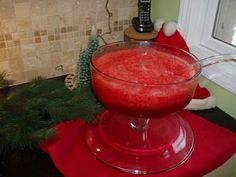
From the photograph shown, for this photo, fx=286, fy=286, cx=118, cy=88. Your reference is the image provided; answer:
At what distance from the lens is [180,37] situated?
98 centimetres

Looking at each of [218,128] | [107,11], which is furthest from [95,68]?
[107,11]

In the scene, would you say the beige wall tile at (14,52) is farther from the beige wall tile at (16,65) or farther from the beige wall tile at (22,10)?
the beige wall tile at (22,10)

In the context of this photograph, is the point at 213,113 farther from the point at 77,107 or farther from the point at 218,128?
the point at 77,107

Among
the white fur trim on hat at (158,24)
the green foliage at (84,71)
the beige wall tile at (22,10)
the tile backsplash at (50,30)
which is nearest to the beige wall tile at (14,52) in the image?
the tile backsplash at (50,30)

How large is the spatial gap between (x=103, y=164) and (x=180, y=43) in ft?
1.68

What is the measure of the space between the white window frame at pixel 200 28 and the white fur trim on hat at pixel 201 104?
0.27 ft

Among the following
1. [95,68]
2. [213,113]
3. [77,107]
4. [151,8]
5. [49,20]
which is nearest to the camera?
[95,68]

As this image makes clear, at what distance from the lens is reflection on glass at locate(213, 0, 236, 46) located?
1.05 m

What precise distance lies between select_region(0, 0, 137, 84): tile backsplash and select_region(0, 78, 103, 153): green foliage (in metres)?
0.29

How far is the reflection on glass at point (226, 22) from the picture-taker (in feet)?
3.44

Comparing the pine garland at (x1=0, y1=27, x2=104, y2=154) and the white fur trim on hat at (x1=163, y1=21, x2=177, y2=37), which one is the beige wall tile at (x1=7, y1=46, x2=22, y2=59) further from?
the white fur trim on hat at (x1=163, y1=21, x2=177, y2=37)

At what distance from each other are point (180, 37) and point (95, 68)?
0.44 m

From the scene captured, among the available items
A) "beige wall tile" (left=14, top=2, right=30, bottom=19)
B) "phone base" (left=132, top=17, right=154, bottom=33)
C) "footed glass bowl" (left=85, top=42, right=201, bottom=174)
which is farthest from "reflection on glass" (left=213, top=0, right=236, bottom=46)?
"beige wall tile" (left=14, top=2, right=30, bottom=19)

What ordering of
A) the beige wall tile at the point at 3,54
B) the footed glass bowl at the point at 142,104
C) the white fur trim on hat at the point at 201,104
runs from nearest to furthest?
the footed glass bowl at the point at 142,104
the white fur trim on hat at the point at 201,104
the beige wall tile at the point at 3,54
